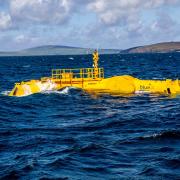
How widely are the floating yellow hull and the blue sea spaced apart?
4.69m

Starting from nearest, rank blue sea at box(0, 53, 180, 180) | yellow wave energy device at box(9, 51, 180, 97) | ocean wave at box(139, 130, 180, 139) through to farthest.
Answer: blue sea at box(0, 53, 180, 180)
ocean wave at box(139, 130, 180, 139)
yellow wave energy device at box(9, 51, 180, 97)

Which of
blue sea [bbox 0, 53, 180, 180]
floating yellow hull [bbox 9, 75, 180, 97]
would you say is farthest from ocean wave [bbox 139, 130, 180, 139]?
floating yellow hull [bbox 9, 75, 180, 97]

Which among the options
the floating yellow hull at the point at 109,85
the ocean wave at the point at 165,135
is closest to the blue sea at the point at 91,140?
the ocean wave at the point at 165,135

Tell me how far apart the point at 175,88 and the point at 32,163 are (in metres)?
26.8

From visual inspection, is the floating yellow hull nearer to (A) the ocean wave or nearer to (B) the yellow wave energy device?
(B) the yellow wave energy device

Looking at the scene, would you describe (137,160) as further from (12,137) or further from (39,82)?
(39,82)

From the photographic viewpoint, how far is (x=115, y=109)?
33.7m

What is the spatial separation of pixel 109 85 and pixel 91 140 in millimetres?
21967

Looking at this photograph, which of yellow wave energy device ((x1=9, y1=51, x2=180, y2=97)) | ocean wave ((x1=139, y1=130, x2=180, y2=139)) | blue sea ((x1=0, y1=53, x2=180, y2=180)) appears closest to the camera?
blue sea ((x1=0, y1=53, x2=180, y2=180))

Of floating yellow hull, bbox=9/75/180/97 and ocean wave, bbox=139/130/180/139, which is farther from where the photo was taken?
floating yellow hull, bbox=9/75/180/97

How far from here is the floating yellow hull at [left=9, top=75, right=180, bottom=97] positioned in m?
42.6

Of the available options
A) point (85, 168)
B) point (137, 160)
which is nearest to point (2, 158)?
point (85, 168)

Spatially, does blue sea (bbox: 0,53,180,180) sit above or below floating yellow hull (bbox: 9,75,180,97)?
below

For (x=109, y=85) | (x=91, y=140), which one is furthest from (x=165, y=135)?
(x=109, y=85)
